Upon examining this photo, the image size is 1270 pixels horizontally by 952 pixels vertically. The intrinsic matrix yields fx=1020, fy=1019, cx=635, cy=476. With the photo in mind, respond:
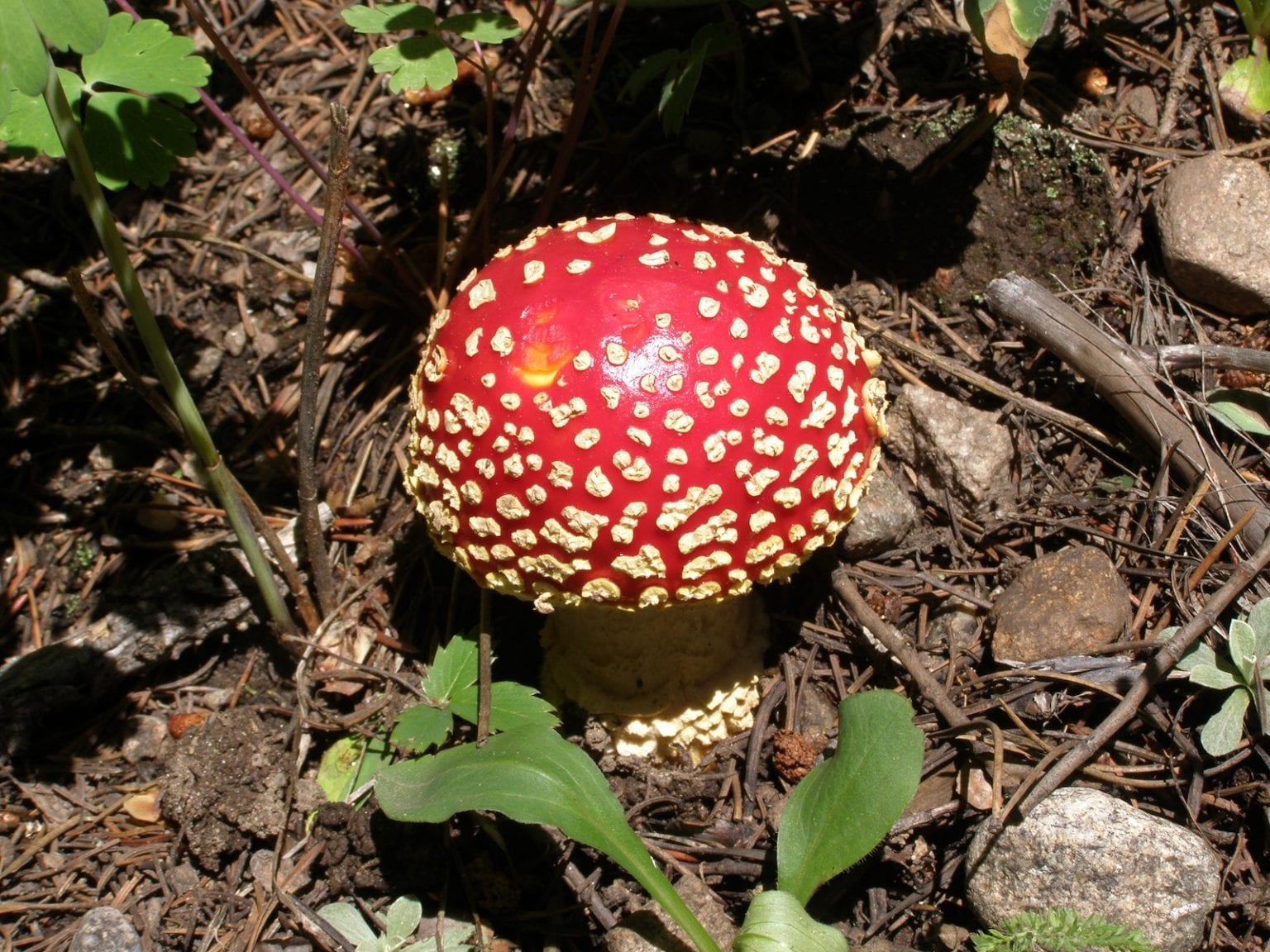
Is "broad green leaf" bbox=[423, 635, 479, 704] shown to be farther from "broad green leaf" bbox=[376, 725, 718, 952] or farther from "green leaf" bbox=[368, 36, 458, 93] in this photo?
"green leaf" bbox=[368, 36, 458, 93]

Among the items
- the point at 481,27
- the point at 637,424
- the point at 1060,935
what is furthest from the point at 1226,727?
the point at 481,27

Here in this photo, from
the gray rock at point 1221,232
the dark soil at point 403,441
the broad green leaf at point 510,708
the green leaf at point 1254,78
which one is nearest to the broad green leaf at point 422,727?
the broad green leaf at point 510,708

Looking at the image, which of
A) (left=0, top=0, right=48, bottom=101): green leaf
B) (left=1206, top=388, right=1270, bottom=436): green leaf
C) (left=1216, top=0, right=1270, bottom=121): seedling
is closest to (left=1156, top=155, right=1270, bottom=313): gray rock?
(left=1216, top=0, right=1270, bottom=121): seedling

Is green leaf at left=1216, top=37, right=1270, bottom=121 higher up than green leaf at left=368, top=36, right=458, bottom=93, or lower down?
lower down

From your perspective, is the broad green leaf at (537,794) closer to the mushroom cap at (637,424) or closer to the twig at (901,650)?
the mushroom cap at (637,424)

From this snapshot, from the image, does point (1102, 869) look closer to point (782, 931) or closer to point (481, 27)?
point (782, 931)

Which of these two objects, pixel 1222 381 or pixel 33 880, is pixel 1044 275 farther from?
pixel 33 880
